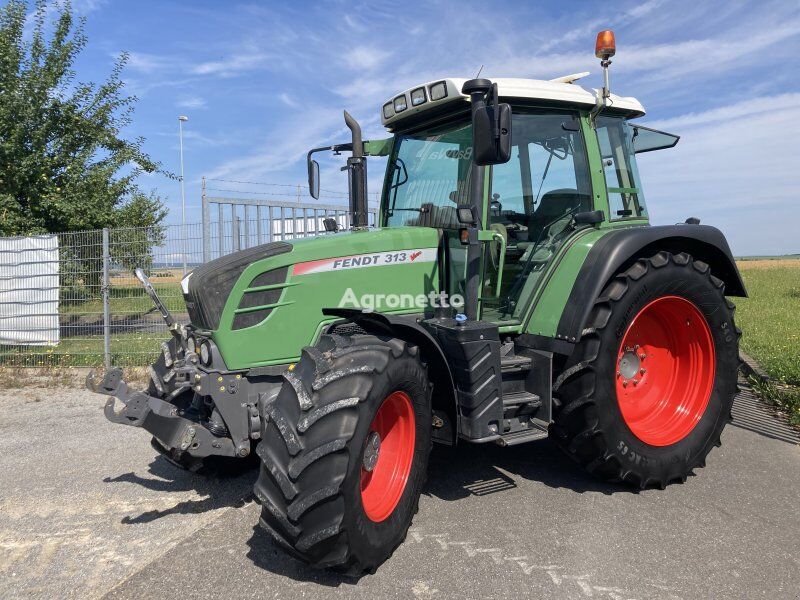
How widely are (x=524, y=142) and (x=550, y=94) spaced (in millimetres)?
350

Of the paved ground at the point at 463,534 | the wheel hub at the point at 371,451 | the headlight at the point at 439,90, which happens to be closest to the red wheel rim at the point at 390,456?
the wheel hub at the point at 371,451

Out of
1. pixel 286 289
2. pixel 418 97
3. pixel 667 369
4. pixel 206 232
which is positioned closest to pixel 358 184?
pixel 418 97

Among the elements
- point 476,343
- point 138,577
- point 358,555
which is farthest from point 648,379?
point 138,577

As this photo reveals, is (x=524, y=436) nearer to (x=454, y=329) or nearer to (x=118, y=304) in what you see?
(x=454, y=329)

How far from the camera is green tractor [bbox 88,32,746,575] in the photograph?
288 cm

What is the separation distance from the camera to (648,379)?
14.7 feet

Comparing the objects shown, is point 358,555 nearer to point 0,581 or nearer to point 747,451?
point 0,581

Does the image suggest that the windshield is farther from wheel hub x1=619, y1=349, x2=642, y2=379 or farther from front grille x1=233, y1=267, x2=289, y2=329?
wheel hub x1=619, y1=349, x2=642, y2=379

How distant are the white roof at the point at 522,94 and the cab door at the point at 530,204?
12cm

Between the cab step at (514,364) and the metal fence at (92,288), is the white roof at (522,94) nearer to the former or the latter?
the cab step at (514,364)

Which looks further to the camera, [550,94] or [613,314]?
[550,94]

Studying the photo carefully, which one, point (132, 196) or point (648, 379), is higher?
point (132, 196)

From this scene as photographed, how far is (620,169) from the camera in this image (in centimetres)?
467

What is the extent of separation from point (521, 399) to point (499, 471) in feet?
2.60
